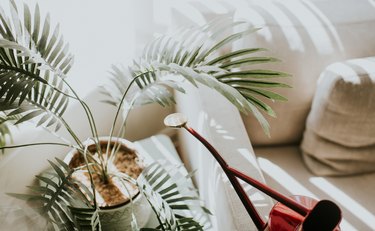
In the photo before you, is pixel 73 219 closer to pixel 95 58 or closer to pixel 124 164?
pixel 124 164

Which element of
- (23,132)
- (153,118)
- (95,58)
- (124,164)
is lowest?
(153,118)

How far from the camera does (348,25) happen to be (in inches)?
42.6

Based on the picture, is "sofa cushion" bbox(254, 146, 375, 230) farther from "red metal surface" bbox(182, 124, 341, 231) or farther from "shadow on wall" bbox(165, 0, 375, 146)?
"red metal surface" bbox(182, 124, 341, 231)

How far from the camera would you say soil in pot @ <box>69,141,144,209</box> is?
0.92 meters

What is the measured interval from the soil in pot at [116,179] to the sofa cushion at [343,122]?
56 centimetres

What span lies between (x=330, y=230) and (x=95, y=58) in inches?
37.2

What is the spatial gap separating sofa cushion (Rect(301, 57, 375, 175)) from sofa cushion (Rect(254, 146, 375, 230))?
31 millimetres

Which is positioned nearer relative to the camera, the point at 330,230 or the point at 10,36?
the point at 330,230

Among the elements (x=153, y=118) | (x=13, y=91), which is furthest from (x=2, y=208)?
(x=153, y=118)

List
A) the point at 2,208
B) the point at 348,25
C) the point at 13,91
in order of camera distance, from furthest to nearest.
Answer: the point at 348,25
the point at 2,208
the point at 13,91

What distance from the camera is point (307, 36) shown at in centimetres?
107

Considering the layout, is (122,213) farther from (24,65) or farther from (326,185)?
(326,185)

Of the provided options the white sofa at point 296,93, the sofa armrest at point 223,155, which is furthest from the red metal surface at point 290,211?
the white sofa at point 296,93

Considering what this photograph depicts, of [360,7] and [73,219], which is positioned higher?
[360,7]
